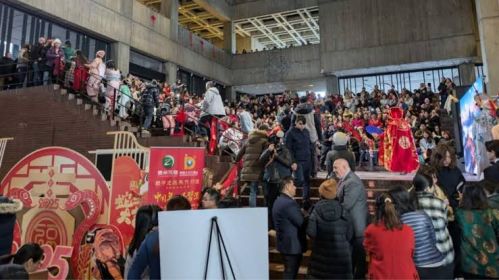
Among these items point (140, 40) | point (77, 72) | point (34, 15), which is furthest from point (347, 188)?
point (140, 40)

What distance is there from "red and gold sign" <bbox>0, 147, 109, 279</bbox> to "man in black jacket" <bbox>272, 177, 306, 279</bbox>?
316 cm

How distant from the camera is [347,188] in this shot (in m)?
3.38

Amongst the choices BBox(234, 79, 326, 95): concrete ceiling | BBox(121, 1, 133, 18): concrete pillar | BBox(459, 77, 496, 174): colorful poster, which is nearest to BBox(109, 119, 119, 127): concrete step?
BBox(459, 77, 496, 174): colorful poster

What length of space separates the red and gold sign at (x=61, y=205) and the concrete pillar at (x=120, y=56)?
24.5 ft

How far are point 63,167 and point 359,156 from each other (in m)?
7.90

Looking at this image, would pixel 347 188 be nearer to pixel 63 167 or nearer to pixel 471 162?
pixel 471 162

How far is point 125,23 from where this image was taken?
46.4 feet

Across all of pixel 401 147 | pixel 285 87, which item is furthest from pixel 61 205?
pixel 285 87

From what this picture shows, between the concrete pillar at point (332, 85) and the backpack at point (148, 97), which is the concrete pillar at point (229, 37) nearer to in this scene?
the concrete pillar at point (332, 85)

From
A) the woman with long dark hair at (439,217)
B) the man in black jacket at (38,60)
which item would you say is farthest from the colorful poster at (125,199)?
the man in black jacket at (38,60)

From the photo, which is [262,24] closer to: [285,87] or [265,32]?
[265,32]

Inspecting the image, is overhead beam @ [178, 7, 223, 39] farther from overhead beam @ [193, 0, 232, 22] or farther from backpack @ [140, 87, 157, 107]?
backpack @ [140, 87, 157, 107]

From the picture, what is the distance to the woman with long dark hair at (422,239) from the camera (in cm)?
273

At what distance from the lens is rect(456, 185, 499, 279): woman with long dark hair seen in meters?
2.74
